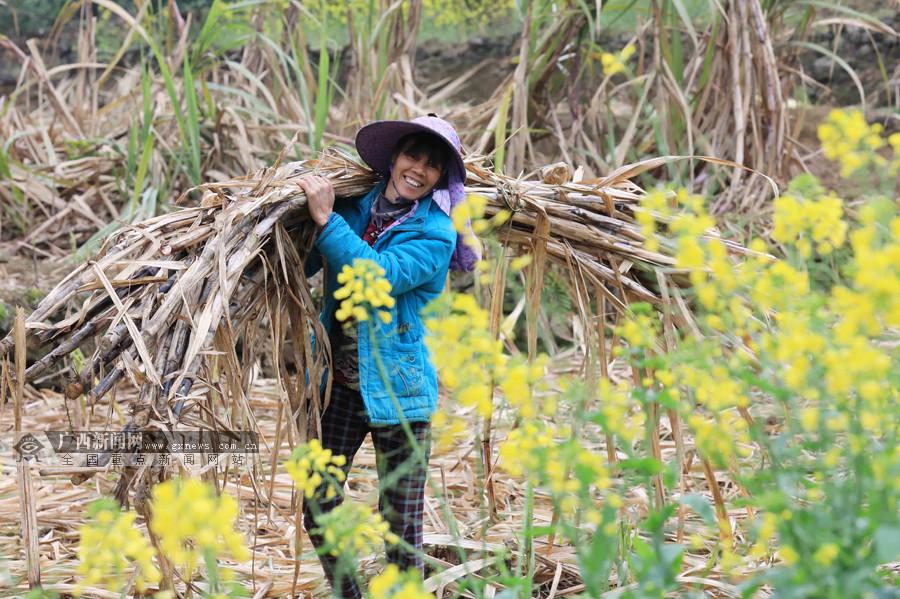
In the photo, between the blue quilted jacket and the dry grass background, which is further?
the blue quilted jacket

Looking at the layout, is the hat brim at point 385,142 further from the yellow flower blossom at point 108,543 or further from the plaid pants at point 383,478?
the yellow flower blossom at point 108,543

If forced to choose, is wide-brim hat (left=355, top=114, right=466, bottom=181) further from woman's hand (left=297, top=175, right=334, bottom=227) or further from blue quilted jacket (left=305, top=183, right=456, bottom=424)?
woman's hand (left=297, top=175, right=334, bottom=227)

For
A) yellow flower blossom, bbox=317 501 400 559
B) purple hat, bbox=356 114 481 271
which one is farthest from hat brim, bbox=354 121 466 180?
yellow flower blossom, bbox=317 501 400 559

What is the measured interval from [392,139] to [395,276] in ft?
1.21

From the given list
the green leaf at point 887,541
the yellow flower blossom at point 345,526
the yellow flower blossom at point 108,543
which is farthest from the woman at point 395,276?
the green leaf at point 887,541

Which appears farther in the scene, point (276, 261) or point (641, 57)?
point (641, 57)

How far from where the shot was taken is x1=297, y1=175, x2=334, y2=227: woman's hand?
78.2 inches

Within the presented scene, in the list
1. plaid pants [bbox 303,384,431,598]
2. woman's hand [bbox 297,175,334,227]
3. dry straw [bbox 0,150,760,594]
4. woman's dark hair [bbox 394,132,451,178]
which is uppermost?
woman's dark hair [bbox 394,132,451,178]

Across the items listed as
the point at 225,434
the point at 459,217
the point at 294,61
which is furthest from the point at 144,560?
the point at 294,61

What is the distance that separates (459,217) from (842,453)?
23.1 inches

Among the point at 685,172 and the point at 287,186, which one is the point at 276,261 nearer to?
the point at 287,186

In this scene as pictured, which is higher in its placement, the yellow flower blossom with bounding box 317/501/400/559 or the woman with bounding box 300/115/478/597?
the woman with bounding box 300/115/478/597

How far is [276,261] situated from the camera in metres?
2.00

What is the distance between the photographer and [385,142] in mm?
2176
